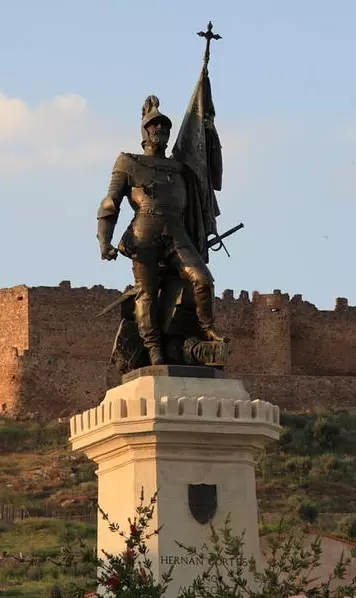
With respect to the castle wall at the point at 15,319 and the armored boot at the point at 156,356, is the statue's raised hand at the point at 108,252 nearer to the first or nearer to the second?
the armored boot at the point at 156,356

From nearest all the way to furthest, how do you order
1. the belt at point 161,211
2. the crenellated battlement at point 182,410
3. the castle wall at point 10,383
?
1. the crenellated battlement at point 182,410
2. the belt at point 161,211
3. the castle wall at point 10,383

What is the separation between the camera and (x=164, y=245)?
33.9ft

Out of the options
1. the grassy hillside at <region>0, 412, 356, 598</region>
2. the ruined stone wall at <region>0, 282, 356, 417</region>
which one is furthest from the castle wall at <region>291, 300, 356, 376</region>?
the grassy hillside at <region>0, 412, 356, 598</region>

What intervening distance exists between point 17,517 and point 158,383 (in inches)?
1409

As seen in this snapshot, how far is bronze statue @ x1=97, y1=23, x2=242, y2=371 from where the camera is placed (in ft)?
33.7

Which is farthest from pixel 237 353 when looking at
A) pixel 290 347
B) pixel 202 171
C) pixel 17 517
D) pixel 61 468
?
pixel 202 171

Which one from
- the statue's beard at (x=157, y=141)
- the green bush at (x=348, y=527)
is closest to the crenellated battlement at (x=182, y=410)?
the statue's beard at (x=157, y=141)

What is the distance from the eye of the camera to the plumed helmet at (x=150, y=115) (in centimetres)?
1055

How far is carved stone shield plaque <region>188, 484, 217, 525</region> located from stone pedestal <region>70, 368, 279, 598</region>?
21mm

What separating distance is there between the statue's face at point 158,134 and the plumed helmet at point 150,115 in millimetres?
16

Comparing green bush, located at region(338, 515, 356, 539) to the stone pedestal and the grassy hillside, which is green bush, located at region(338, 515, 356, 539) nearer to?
the grassy hillside

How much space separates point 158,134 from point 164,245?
0.61 meters

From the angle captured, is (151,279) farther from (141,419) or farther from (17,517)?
(17,517)

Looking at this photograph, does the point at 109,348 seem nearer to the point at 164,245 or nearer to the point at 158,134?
the point at 158,134
